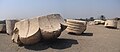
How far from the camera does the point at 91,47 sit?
34.5ft

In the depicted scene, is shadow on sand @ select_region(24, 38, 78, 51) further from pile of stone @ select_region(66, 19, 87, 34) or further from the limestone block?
the limestone block

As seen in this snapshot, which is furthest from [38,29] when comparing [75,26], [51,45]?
[75,26]

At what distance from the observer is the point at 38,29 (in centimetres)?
1051

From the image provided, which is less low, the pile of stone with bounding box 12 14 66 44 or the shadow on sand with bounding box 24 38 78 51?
the pile of stone with bounding box 12 14 66 44

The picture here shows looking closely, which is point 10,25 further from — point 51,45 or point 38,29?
point 51,45

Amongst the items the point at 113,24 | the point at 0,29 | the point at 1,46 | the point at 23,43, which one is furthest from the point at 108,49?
the point at 113,24

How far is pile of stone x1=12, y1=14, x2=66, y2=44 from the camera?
1041cm

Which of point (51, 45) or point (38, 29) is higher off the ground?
point (38, 29)

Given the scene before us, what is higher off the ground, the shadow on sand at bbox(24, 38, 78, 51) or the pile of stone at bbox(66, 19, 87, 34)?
the pile of stone at bbox(66, 19, 87, 34)

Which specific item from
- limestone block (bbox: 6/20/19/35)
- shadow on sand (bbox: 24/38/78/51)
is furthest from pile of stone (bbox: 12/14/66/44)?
limestone block (bbox: 6/20/19/35)

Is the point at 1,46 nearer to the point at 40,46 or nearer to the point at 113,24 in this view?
the point at 40,46

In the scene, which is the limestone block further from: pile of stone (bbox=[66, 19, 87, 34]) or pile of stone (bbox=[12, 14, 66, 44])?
pile of stone (bbox=[66, 19, 87, 34])

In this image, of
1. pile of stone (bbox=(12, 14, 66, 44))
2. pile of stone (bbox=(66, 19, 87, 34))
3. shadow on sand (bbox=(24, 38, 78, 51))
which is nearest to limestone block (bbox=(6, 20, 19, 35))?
pile of stone (bbox=(12, 14, 66, 44))

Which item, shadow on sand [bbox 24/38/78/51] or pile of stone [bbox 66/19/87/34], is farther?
pile of stone [bbox 66/19/87/34]
